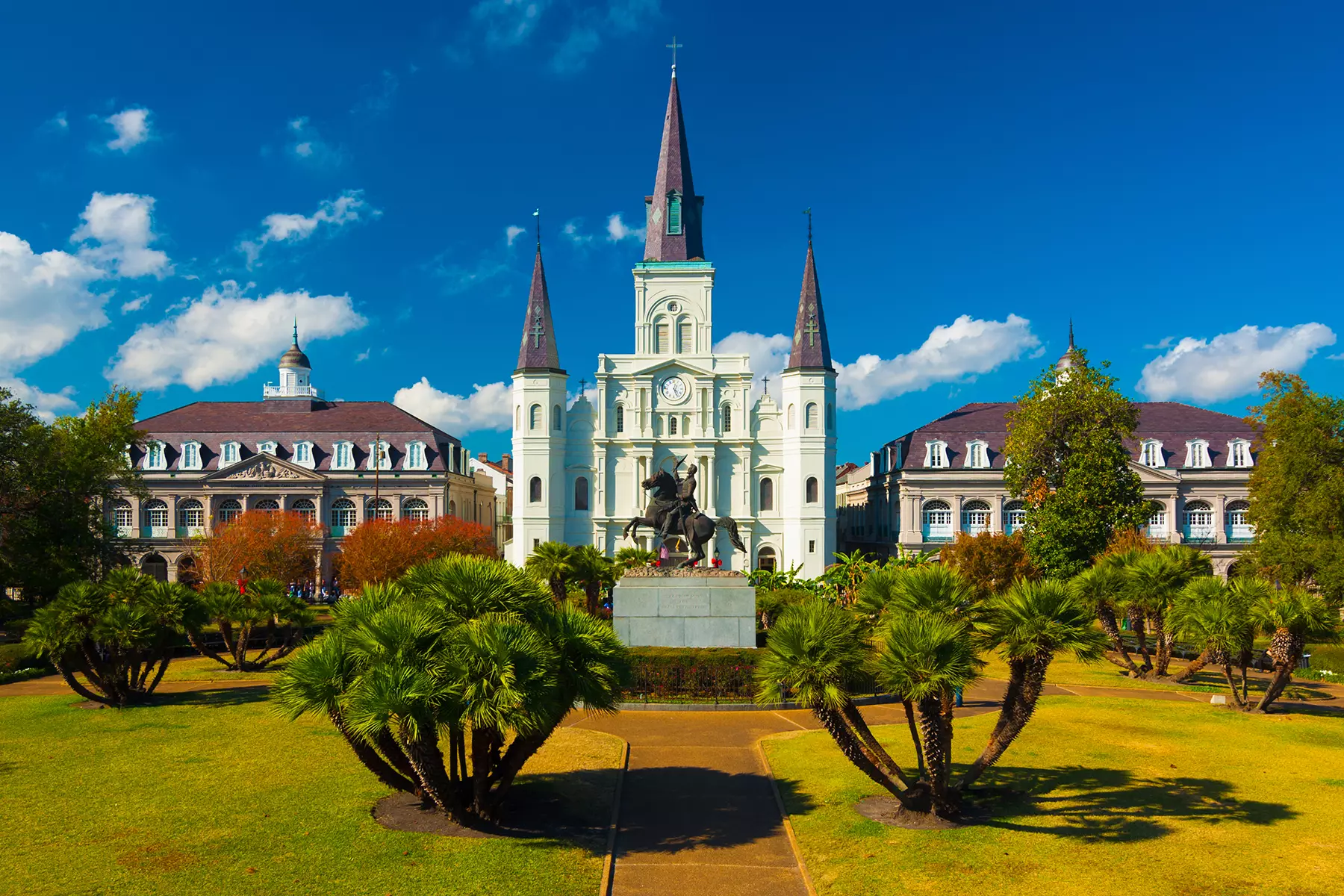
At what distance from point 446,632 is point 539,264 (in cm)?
6108

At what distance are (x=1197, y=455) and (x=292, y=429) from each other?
74.2m

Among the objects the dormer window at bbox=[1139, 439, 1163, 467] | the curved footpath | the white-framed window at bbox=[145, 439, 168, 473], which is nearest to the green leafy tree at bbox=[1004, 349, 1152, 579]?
the curved footpath

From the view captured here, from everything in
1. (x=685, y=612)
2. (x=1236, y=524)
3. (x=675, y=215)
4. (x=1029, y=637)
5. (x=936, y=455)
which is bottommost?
(x=685, y=612)

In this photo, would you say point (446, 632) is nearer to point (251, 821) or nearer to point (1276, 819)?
point (251, 821)

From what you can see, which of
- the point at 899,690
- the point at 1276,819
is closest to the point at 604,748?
the point at 899,690

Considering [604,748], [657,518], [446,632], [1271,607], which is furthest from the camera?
[657,518]

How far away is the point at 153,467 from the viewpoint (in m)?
70.7

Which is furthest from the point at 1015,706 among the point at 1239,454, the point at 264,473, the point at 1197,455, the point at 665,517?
the point at 264,473

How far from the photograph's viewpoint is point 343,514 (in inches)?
2835

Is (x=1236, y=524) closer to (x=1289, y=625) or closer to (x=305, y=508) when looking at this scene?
(x=1289, y=625)

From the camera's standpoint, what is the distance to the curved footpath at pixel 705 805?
1202cm

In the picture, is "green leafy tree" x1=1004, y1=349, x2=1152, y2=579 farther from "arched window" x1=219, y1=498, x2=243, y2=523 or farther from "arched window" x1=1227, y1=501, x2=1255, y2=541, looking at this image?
"arched window" x1=219, y1=498, x2=243, y2=523

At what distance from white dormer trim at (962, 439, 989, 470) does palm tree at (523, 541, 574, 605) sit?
41788 millimetres

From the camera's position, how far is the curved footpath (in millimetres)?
12018
